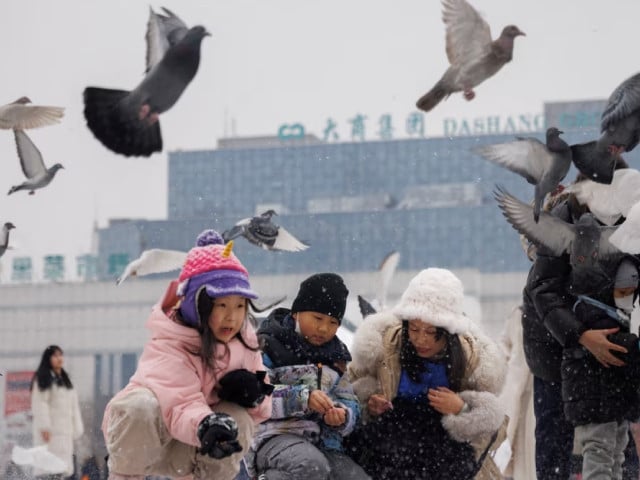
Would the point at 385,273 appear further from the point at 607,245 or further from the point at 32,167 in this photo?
the point at 607,245

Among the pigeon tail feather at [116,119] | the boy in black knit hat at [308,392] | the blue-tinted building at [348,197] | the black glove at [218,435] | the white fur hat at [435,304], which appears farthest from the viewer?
the blue-tinted building at [348,197]

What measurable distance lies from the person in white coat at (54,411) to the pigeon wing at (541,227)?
6689 millimetres

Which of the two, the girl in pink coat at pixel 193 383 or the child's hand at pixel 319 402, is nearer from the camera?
the girl in pink coat at pixel 193 383

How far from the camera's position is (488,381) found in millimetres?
5332

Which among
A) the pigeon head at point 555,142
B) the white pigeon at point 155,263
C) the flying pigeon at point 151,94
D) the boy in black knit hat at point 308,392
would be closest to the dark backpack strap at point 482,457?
the boy in black knit hat at point 308,392

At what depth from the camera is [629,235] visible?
516 cm

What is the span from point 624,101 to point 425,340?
1.21 meters

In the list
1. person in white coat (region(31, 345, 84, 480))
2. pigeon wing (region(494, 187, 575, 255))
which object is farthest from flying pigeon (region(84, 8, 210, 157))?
person in white coat (region(31, 345, 84, 480))

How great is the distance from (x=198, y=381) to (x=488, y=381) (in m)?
1.49

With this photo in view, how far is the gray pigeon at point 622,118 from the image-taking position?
17.8 feet

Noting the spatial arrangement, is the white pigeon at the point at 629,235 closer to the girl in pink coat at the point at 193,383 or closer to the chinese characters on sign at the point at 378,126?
the girl in pink coat at the point at 193,383

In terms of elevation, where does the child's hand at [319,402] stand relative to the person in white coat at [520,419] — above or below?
above

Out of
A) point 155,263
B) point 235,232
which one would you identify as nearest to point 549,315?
point 235,232

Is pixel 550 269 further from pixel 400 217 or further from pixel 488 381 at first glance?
pixel 400 217
